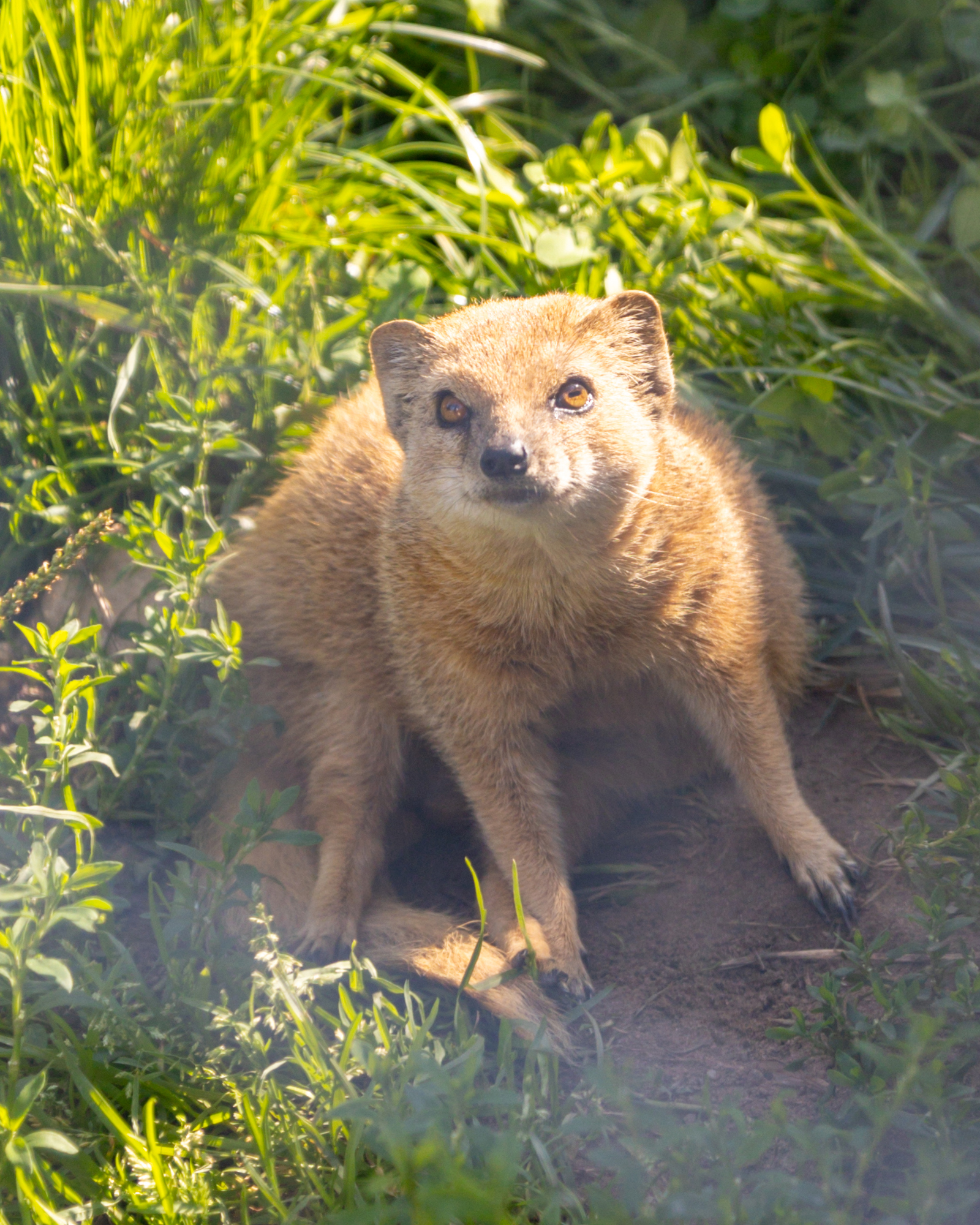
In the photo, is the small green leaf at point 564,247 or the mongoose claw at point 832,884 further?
the small green leaf at point 564,247

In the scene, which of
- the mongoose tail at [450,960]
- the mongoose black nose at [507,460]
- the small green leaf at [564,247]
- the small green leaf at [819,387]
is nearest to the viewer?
the mongoose black nose at [507,460]

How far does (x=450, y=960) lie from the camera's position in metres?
2.22

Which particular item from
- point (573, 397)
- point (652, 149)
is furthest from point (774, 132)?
point (573, 397)

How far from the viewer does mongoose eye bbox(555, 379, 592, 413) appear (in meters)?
2.21

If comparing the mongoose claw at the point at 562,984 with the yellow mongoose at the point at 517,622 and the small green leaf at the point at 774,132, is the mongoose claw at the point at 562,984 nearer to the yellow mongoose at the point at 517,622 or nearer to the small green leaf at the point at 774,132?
the yellow mongoose at the point at 517,622

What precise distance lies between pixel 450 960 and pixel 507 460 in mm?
1027

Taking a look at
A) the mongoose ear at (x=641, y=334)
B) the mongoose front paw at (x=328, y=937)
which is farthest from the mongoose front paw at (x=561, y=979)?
the mongoose ear at (x=641, y=334)

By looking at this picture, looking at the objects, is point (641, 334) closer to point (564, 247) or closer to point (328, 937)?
point (564, 247)

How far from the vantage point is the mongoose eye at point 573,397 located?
2.21 m

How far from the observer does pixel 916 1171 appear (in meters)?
1.63

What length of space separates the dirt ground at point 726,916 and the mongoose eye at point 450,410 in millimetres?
1164

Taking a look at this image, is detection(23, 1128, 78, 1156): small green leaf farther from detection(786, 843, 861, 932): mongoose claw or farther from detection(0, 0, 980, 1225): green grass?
detection(786, 843, 861, 932): mongoose claw

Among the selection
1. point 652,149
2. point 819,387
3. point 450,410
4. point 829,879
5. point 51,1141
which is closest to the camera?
point 51,1141

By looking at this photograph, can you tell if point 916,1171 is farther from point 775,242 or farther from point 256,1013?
point 775,242
